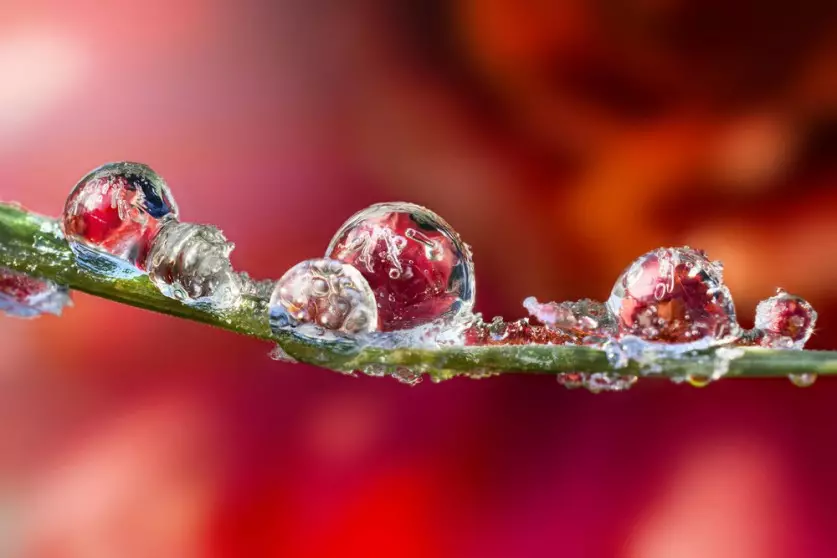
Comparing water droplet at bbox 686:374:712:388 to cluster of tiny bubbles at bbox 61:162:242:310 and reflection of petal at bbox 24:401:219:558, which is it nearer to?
cluster of tiny bubbles at bbox 61:162:242:310

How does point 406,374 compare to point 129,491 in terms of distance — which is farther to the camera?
point 129,491

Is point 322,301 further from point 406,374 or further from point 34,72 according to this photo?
point 34,72

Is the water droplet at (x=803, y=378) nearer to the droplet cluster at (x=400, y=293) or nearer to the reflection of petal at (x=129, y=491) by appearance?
the droplet cluster at (x=400, y=293)

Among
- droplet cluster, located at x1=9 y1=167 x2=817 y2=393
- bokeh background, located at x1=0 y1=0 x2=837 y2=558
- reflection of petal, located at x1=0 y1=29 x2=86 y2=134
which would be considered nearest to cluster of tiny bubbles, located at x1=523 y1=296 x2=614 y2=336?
droplet cluster, located at x1=9 y1=167 x2=817 y2=393

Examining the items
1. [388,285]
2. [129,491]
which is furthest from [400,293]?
[129,491]

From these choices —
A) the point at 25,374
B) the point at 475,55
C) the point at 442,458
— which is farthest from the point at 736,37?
the point at 25,374

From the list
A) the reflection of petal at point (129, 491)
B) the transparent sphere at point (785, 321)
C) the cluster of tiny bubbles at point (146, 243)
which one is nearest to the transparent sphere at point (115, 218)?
the cluster of tiny bubbles at point (146, 243)

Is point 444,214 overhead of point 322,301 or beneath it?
overhead
